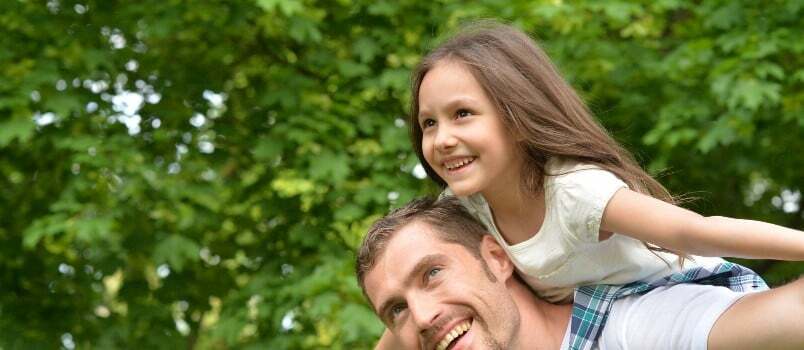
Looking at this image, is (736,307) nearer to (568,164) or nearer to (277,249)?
(568,164)

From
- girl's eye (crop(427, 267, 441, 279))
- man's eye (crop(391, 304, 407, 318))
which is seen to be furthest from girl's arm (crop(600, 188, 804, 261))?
man's eye (crop(391, 304, 407, 318))

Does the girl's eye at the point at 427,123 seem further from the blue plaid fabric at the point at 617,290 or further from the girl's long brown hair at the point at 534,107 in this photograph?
the blue plaid fabric at the point at 617,290

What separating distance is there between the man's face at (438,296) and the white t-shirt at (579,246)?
0.12m

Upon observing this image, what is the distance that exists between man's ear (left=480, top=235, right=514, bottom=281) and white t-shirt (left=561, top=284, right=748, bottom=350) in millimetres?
221

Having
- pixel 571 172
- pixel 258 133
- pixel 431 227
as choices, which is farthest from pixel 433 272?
pixel 258 133

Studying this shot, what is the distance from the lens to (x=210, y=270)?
652 centimetres

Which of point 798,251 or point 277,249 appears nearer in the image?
point 798,251

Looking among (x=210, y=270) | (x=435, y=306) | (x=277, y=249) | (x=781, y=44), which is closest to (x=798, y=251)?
(x=435, y=306)

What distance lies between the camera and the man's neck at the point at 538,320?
9.59 feet

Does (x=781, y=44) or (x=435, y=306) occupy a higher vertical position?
(x=435, y=306)

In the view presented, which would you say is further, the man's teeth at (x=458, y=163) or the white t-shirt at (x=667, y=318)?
the man's teeth at (x=458, y=163)

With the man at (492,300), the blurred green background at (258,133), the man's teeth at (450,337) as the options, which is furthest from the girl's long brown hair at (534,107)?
the blurred green background at (258,133)

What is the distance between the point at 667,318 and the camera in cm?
268

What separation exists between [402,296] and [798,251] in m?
0.96
